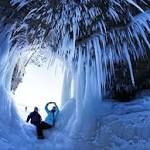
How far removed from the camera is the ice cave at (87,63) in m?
9.85

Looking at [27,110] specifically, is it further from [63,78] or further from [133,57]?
[133,57]

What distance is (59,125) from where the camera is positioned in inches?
416

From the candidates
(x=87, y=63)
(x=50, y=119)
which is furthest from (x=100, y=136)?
(x=87, y=63)

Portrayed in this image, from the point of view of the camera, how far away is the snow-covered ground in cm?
970

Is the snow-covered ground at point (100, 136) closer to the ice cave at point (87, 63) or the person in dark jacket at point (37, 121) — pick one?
the ice cave at point (87, 63)

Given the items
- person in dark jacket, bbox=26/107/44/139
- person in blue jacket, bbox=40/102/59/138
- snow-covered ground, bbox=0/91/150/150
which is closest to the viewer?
snow-covered ground, bbox=0/91/150/150

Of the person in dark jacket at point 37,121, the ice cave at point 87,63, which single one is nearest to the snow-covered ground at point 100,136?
the ice cave at point 87,63

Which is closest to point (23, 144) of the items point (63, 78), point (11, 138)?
point (11, 138)

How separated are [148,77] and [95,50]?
6.18ft

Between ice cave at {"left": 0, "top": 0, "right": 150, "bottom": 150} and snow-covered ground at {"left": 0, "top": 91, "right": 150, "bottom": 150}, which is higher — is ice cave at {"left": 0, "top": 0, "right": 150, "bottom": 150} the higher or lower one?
the higher one

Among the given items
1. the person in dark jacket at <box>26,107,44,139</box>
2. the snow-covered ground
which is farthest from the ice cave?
the person in dark jacket at <box>26,107,44,139</box>

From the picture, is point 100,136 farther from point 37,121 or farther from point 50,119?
point 37,121

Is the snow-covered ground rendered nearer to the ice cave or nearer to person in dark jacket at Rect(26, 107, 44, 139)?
the ice cave

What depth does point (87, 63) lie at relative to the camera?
1109 centimetres
